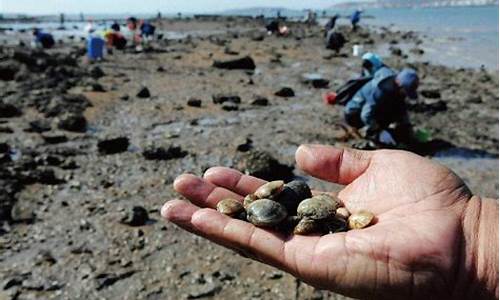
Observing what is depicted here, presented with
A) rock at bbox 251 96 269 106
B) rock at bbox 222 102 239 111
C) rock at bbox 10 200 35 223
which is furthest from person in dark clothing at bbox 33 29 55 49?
rock at bbox 10 200 35 223

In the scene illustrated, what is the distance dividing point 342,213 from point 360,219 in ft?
1.15

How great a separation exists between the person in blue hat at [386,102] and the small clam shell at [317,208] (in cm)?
708

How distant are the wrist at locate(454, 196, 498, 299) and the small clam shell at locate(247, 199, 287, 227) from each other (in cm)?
142

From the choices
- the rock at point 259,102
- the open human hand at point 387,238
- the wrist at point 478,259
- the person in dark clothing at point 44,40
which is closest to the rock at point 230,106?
the rock at point 259,102

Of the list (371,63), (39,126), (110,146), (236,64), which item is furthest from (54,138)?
(236,64)

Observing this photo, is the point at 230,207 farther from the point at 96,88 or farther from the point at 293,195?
the point at 96,88

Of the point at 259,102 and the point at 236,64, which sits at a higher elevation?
the point at 236,64

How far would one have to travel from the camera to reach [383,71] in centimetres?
1117

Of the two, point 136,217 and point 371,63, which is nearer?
point 136,217

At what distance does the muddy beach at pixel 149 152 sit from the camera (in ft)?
21.5

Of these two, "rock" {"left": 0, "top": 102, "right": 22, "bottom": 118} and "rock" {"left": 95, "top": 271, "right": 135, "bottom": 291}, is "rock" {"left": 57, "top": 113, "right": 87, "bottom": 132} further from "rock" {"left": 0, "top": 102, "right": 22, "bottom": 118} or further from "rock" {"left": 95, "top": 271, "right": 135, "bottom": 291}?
"rock" {"left": 95, "top": 271, "right": 135, "bottom": 291}

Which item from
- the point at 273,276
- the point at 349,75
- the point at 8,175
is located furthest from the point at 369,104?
the point at 349,75

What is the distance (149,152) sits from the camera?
10664mm

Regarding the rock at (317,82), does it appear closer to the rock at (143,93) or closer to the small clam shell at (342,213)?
the rock at (143,93)
